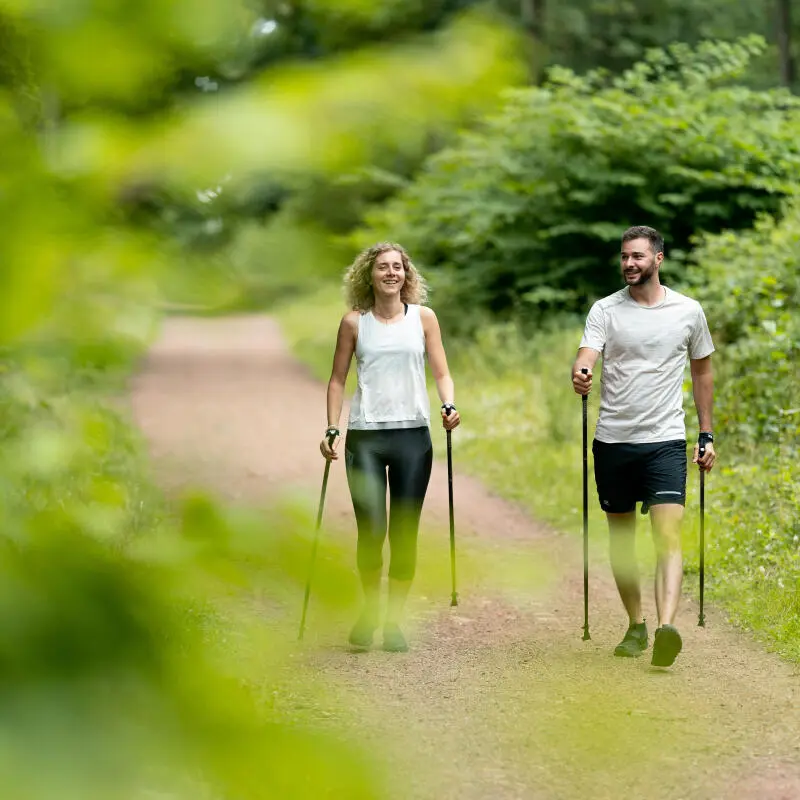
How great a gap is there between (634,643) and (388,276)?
2.24 metres

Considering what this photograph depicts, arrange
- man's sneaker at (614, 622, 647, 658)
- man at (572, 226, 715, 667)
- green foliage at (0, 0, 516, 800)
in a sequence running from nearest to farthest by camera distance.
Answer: green foliage at (0, 0, 516, 800)
man at (572, 226, 715, 667)
man's sneaker at (614, 622, 647, 658)

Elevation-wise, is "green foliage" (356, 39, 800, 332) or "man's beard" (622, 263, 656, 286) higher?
"green foliage" (356, 39, 800, 332)

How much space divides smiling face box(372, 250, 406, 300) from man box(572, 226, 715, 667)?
95 cm

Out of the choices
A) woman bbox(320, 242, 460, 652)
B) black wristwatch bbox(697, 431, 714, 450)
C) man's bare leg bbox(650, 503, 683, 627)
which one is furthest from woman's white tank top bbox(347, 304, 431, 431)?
black wristwatch bbox(697, 431, 714, 450)

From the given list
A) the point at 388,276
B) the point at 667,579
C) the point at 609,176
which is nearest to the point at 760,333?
the point at 667,579

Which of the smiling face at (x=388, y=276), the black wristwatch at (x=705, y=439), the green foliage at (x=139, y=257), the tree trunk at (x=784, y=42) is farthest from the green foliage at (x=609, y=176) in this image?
the green foliage at (x=139, y=257)

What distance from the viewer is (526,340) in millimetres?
18750

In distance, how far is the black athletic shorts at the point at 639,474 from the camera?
20.5ft

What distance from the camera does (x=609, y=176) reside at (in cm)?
1777

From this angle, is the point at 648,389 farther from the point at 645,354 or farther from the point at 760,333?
the point at 760,333

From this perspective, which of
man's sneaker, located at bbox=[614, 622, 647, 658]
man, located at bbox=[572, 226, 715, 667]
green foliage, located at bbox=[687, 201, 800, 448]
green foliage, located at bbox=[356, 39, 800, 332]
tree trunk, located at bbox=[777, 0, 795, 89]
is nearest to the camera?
man, located at bbox=[572, 226, 715, 667]

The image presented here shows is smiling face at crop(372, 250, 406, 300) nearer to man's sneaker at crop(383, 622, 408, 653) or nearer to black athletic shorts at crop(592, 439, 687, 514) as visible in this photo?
black athletic shorts at crop(592, 439, 687, 514)

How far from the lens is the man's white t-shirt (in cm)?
623

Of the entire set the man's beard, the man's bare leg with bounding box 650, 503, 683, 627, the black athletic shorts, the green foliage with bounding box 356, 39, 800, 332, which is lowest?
the man's bare leg with bounding box 650, 503, 683, 627
